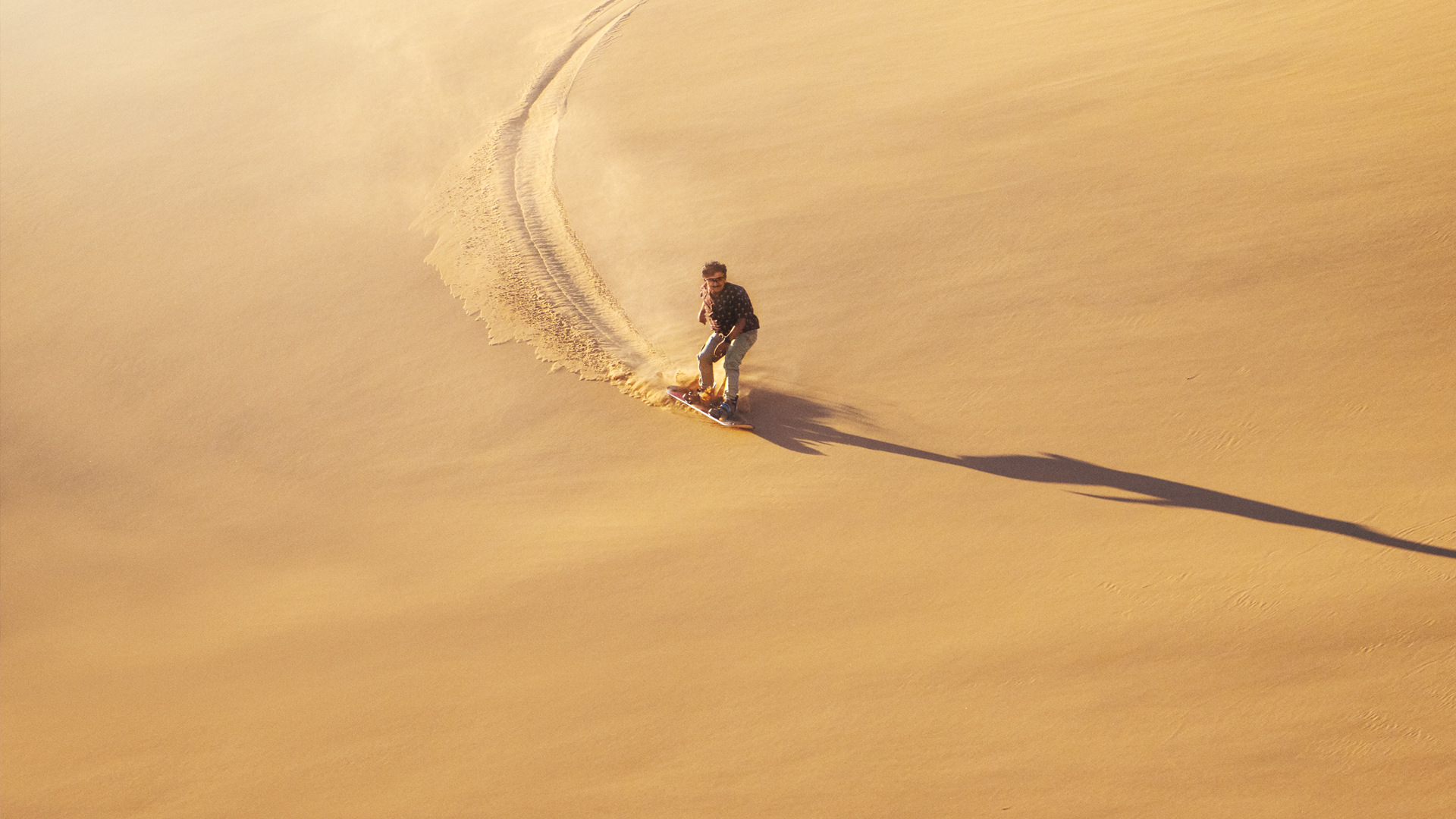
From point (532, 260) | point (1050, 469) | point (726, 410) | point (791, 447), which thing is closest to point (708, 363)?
point (726, 410)

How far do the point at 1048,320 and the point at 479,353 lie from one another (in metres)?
3.89

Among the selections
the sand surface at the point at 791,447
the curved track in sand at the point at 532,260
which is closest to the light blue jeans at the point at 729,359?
the sand surface at the point at 791,447

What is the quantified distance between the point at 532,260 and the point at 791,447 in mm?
2973

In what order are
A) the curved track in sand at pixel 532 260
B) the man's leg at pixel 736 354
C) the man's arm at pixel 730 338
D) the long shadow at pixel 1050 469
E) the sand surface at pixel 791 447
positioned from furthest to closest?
the curved track in sand at pixel 532 260 < the man's leg at pixel 736 354 < the man's arm at pixel 730 338 < the long shadow at pixel 1050 469 < the sand surface at pixel 791 447

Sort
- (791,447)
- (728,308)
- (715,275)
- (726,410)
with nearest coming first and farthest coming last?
(715,275) < (728,308) < (791,447) < (726,410)

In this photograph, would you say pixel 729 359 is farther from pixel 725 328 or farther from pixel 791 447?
pixel 791 447

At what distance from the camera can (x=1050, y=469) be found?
16.2ft

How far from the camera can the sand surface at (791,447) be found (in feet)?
13.4

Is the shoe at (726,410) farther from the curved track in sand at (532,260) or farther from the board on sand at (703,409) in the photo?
the curved track in sand at (532,260)

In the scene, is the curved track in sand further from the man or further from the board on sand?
the man

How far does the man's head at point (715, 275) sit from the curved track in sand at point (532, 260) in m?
1.17

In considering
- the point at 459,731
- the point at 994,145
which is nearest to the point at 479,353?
the point at 459,731

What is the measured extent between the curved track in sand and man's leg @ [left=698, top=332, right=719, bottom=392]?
449 mm

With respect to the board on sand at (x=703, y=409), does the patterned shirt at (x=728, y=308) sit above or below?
above
